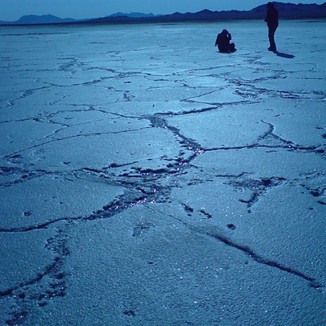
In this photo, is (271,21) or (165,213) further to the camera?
(271,21)

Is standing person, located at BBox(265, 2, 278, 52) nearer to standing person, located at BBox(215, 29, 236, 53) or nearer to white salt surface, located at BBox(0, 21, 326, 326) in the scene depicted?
standing person, located at BBox(215, 29, 236, 53)

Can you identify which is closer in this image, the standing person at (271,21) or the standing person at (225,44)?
the standing person at (271,21)

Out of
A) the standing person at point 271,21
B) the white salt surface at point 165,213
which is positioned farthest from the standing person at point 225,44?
the white salt surface at point 165,213

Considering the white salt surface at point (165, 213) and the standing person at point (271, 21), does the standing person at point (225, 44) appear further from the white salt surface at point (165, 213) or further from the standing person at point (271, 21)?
the white salt surface at point (165, 213)

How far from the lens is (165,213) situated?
4.95 ft

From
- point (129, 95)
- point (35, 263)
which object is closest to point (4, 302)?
point (35, 263)

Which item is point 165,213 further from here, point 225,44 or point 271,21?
point 271,21

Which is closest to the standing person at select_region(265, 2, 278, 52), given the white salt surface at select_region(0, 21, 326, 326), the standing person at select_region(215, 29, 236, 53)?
the standing person at select_region(215, 29, 236, 53)

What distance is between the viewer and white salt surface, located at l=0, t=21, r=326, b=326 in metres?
1.06

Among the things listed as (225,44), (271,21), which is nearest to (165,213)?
(225,44)

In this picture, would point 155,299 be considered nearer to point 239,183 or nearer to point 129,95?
point 239,183

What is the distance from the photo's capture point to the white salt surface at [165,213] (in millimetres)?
1056

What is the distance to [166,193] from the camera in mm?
1664

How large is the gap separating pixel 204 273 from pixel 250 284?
0.16m
